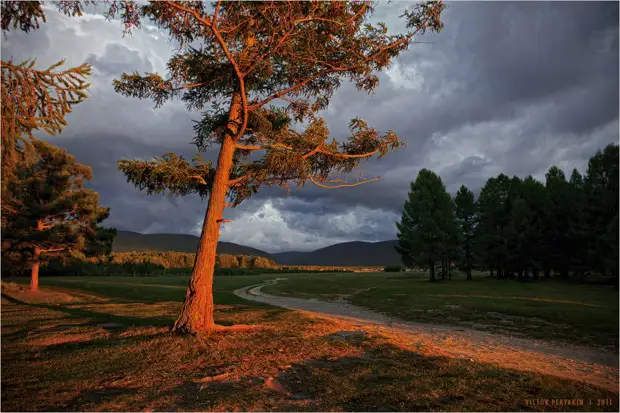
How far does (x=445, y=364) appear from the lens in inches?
313

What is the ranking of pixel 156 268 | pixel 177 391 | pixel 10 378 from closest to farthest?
pixel 177 391
pixel 10 378
pixel 156 268

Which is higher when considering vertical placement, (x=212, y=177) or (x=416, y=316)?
(x=212, y=177)

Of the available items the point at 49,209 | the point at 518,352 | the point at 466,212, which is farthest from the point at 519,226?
the point at 49,209

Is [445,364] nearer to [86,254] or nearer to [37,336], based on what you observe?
[37,336]

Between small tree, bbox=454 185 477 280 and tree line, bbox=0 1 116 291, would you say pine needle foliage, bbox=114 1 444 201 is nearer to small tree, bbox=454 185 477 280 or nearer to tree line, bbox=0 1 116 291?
tree line, bbox=0 1 116 291

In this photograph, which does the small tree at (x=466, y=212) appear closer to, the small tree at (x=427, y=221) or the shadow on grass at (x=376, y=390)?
the small tree at (x=427, y=221)

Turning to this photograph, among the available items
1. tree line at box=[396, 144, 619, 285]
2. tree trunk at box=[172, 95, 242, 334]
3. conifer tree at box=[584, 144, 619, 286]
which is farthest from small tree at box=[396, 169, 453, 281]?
tree trunk at box=[172, 95, 242, 334]

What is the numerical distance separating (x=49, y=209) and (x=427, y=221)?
40.9 m

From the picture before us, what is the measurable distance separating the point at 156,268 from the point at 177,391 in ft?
236

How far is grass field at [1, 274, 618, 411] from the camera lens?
552 centimetres

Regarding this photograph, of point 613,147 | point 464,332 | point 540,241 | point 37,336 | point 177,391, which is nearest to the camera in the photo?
point 177,391

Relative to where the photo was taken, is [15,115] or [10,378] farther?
[15,115]

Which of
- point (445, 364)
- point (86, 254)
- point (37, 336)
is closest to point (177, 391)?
point (445, 364)

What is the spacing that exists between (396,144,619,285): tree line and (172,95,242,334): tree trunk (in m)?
38.4
